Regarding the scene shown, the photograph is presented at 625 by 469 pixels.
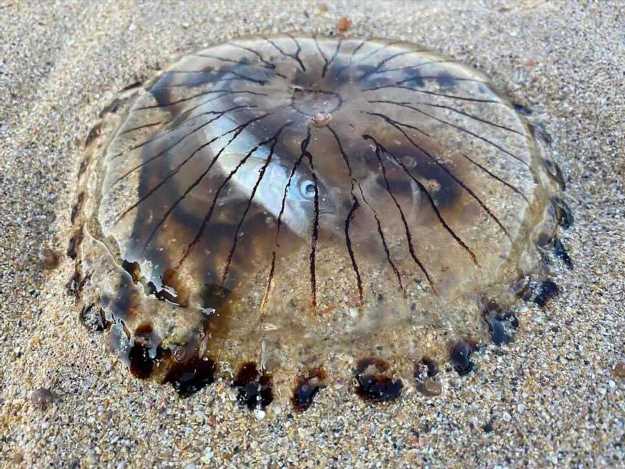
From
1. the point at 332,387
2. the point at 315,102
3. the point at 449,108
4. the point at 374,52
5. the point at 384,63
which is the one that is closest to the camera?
the point at 332,387

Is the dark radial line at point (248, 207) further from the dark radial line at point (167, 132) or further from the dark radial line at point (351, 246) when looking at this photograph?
the dark radial line at point (351, 246)

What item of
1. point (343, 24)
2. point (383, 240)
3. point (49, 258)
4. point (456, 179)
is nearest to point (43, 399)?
point (49, 258)

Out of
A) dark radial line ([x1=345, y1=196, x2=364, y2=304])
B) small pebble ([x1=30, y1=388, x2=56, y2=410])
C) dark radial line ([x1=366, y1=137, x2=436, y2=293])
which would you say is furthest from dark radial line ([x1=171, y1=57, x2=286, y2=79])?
small pebble ([x1=30, y1=388, x2=56, y2=410])

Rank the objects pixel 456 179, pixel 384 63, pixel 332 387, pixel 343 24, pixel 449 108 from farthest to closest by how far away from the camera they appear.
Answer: pixel 343 24, pixel 384 63, pixel 449 108, pixel 456 179, pixel 332 387

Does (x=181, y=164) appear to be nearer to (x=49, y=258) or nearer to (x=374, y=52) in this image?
(x=49, y=258)

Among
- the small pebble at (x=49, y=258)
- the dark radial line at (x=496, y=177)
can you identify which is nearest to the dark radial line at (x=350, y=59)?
the dark radial line at (x=496, y=177)

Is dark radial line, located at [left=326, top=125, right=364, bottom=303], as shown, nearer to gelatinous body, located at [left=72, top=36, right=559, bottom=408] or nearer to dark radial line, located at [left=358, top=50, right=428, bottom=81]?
gelatinous body, located at [left=72, top=36, right=559, bottom=408]
